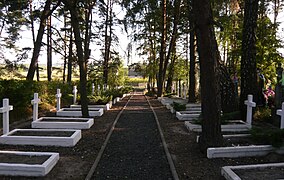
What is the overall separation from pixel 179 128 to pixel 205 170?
4108 mm

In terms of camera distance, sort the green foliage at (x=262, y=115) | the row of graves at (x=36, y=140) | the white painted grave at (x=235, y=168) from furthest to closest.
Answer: the green foliage at (x=262, y=115) < the row of graves at (x=36, y=140) < the white painted grave at (x=235, y=168)

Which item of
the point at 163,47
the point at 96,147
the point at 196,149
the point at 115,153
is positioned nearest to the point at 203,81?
the point at 196,149

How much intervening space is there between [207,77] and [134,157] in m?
2.32

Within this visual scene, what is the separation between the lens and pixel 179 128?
942cm

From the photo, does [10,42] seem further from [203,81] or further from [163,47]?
[203,81]

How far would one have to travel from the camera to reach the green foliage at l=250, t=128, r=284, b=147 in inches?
236

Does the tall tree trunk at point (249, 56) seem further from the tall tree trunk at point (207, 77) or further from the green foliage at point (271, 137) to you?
the tall tree trunk at point (207, 77)

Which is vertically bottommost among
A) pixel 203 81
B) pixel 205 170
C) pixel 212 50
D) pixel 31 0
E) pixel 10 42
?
pixel 205 170

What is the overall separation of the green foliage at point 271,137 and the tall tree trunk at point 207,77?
0.91 meters

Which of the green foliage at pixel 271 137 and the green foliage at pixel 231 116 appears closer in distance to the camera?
the green foliage at pixel 271 137

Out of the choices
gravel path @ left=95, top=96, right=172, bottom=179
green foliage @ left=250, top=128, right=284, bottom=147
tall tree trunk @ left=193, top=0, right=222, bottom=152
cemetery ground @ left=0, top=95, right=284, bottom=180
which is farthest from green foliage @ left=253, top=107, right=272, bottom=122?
tall tree trunk @ left=193, top=0, right=222, bottom=152

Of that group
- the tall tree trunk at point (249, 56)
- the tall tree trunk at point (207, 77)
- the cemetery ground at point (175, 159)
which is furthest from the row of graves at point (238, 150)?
the tall tree trunk at point (249, 56)

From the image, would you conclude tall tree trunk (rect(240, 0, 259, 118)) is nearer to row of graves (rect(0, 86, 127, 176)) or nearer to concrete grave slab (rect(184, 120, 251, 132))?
concrete grave slab (rect(184, 120, 251, 132))

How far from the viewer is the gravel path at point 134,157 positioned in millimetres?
5086
